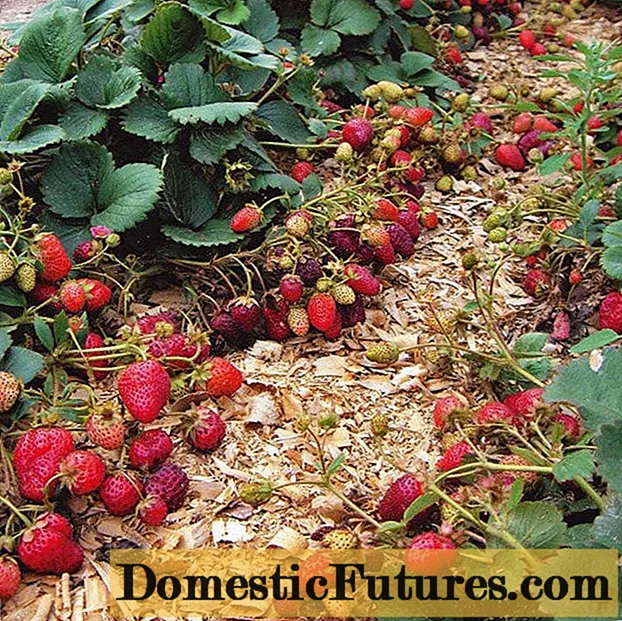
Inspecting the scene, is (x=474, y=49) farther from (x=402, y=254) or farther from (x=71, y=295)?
(x=71, y=295)

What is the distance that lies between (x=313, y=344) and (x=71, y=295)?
19.8 inches

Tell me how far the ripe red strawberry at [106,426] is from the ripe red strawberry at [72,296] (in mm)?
299

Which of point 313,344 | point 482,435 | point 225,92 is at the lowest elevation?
point 313,344

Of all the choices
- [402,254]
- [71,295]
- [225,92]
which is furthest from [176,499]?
[225,92]

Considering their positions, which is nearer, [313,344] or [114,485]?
[114,485]

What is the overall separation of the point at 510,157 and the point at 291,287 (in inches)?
40.5

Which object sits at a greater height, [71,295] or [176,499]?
[71,295]

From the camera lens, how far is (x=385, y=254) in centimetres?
189

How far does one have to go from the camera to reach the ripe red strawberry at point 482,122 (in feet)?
8.28

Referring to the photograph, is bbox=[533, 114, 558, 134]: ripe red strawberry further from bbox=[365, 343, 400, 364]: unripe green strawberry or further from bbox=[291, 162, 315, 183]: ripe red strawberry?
bbox=[365, 343, 400, 364]: unripe green strawberry

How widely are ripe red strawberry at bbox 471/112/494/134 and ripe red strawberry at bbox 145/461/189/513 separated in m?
1.53

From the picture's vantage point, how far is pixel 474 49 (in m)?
3.08

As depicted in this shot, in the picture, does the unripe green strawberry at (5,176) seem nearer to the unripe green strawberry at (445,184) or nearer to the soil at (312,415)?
the soil at (312,415)

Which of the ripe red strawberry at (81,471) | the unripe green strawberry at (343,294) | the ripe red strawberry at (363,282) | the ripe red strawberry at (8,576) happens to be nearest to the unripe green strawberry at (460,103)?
the ripe red strawberry at (363,282)
